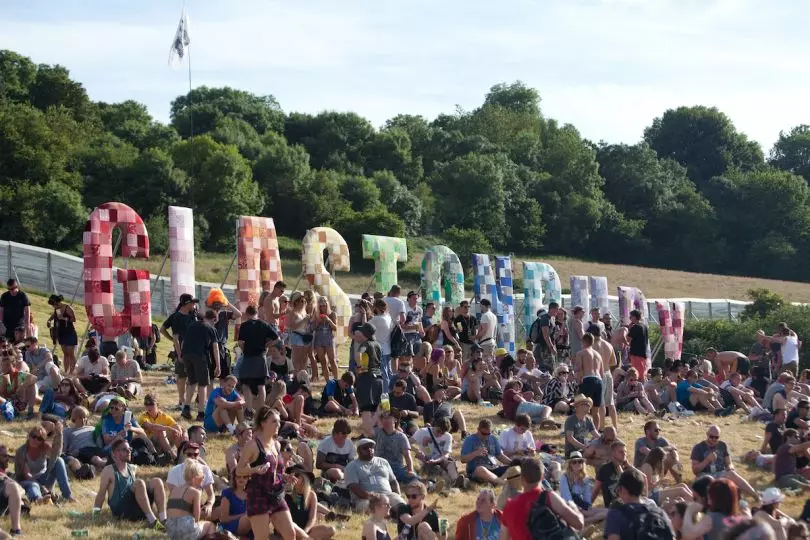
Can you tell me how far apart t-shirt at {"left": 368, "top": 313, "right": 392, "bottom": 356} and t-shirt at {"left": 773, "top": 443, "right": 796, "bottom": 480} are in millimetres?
5805

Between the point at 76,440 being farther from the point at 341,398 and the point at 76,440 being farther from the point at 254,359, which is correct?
the point at 341,398

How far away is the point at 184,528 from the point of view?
1028 centimetres

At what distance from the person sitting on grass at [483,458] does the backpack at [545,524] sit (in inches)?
211

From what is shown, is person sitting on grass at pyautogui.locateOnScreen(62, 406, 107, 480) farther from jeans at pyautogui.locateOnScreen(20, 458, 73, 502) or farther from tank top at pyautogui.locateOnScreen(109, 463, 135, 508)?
tank top at pyautogui.locateOnScreen(109, 463, 135, 508)

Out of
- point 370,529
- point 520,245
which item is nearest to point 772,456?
point 370,529

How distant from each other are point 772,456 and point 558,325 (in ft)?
16.1

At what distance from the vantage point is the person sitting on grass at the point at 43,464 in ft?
37.9

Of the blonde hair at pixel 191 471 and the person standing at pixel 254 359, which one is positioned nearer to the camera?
the blonde hair at pixel 191 471

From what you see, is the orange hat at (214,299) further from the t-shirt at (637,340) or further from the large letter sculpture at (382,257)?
the t-shirt at (637,340)

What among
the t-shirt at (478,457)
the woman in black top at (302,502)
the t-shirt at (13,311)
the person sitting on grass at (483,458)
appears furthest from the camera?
the t-shirt at (13,311)

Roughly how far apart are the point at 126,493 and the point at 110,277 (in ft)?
23.6

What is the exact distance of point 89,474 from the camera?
12547mm

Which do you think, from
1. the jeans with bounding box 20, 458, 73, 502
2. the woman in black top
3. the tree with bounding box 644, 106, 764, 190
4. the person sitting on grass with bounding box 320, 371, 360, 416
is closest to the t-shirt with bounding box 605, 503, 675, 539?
the woman in black top

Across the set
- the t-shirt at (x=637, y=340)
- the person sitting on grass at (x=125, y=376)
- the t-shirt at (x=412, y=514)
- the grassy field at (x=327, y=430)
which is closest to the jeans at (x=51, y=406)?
the grassy field at (x=327, y=430)
